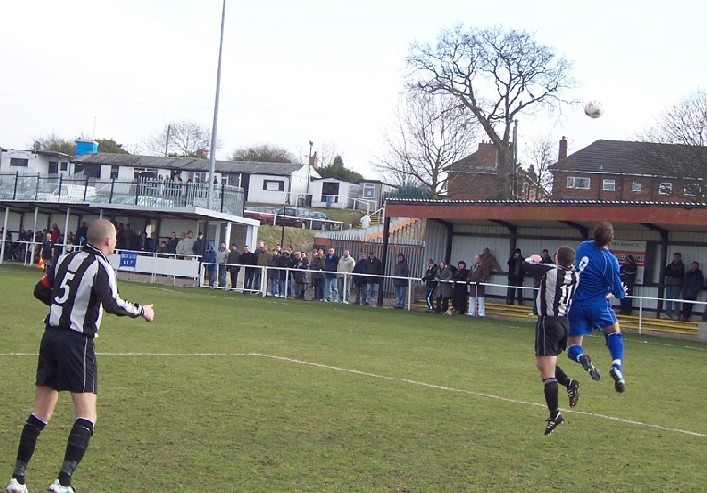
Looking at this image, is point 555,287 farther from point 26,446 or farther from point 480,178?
point 480,178

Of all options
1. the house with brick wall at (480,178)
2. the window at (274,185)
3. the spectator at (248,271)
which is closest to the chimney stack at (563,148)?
the house with brick wall at (480,178)

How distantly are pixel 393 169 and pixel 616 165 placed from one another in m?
20.9

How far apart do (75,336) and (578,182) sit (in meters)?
67.5

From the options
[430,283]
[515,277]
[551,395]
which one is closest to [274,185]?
[430,283]

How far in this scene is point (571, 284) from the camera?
394 inches

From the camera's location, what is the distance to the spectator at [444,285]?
28781 mm

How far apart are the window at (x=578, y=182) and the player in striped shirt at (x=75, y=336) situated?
66303mm

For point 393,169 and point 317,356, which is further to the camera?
point 393,169

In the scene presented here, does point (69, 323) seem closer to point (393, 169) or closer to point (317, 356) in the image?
point (317, 356)

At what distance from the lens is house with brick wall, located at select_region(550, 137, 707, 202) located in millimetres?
44156

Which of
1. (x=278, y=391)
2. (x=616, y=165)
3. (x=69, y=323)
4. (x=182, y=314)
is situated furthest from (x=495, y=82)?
(x=69, y=323)

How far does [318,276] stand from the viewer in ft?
106

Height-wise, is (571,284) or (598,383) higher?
(571,284)

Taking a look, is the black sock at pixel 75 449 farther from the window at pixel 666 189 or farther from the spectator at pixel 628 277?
the window at pixel 666 189
